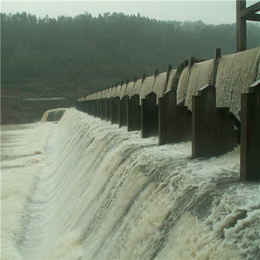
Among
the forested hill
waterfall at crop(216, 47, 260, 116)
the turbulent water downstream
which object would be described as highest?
the forested hill

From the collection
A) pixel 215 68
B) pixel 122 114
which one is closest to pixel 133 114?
pixel 122 114

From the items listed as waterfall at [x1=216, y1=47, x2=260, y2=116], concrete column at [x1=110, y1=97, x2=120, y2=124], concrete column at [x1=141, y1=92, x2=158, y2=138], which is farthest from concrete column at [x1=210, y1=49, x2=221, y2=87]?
concrete column at [x1=110, y1=97, x2=120, y2=124]

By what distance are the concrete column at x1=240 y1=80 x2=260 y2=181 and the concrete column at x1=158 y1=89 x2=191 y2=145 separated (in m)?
2.64

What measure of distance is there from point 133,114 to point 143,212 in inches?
206

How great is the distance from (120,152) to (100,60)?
363 ft

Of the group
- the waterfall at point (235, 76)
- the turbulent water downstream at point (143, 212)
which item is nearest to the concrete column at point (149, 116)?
the turbulent water downstream at point (143, 212)

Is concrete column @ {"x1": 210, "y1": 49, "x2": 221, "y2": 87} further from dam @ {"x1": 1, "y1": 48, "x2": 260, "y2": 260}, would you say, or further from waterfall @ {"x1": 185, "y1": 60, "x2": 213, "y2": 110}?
waterfall @ {"x1": 185, "y1": 60, "x2": 213, "y2": 110}

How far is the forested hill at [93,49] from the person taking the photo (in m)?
87.8

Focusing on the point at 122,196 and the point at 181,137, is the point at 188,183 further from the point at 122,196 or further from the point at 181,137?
the point at 181,137

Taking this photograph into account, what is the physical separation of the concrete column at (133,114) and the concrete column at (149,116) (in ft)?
3.87

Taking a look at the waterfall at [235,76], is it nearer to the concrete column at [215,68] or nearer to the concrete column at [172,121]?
the concrete column at [215,68]

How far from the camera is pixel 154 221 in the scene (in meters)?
2.93

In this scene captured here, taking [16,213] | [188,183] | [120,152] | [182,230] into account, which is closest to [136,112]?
[120,152]

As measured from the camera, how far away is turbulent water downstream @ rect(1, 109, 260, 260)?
2273 millimetres
